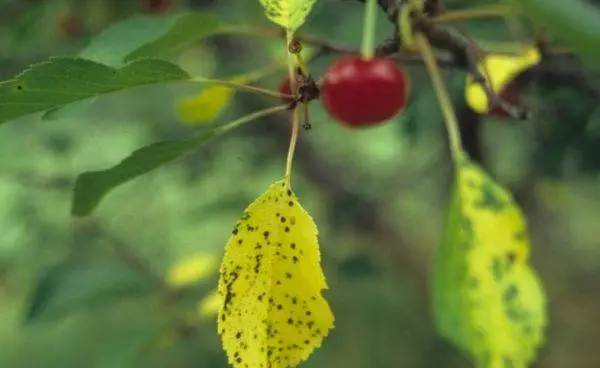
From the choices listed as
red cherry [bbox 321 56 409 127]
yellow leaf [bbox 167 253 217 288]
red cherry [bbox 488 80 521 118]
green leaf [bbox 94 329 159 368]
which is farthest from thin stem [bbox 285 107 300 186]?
yellow leaf [bbox 167 253 217 288]

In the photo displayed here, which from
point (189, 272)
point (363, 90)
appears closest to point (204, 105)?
point (363, 90)

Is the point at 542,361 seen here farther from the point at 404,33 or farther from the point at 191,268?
the point at 404,33

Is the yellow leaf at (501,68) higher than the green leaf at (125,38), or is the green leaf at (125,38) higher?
the green leaf at (125,38)

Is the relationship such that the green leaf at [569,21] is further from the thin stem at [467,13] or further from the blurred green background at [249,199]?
the blurred green background at [249,199]

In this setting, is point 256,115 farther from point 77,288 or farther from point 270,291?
point 77,288

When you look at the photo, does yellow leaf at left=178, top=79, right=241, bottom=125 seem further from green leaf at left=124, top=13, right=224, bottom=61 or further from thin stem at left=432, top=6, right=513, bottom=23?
thin stem at left=432, top=6, right=513, bottom=23

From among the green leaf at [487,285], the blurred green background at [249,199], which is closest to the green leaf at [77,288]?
the blurred green background at [249,199]
